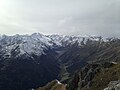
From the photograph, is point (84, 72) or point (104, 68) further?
point (84, 72)

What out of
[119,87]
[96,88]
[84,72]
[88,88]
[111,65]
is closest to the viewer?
[119,87]

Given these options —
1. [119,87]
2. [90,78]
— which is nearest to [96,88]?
[90,78]

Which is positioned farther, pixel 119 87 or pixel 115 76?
pixel 115 76

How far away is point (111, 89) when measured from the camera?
74875 mm

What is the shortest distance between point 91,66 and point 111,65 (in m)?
13.2

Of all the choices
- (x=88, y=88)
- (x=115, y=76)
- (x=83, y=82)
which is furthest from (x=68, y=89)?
(x=115, y=76)

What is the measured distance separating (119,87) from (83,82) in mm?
84051

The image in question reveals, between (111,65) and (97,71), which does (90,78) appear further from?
(111,65)

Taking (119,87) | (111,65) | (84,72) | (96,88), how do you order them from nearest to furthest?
(119,87), (96,88), (111,65), (84,72)

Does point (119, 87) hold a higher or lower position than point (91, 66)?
lower

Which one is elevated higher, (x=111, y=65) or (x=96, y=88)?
(x=111, y=65)

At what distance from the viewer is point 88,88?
5241 inches

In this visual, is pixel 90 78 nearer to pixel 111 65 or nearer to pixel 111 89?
pixel 111 65

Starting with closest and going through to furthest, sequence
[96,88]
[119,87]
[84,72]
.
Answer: [119,87], [96,88], [84,72]
